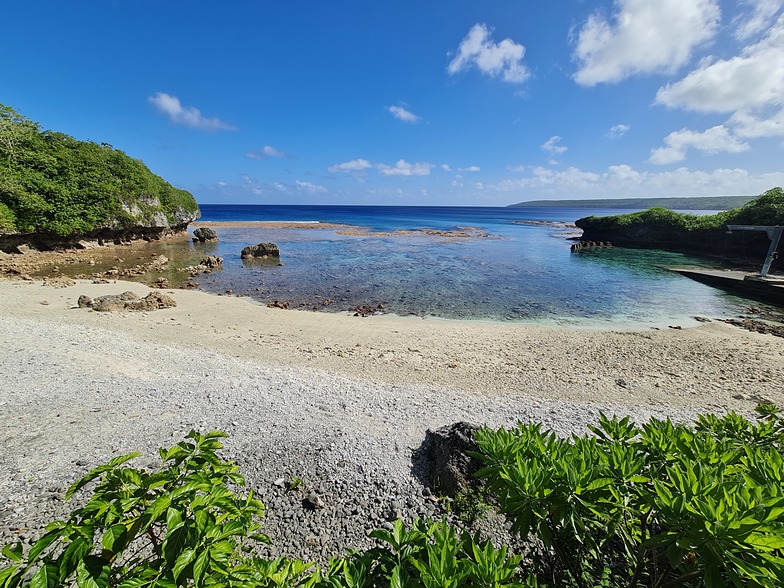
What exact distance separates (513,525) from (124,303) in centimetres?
1878

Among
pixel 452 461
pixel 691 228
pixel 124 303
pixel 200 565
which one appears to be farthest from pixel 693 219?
pixel 124 303

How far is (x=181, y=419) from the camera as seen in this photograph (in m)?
6.44

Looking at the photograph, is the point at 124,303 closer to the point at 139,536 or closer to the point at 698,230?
the point at 139,536

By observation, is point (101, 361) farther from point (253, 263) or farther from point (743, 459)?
point (253, 263)

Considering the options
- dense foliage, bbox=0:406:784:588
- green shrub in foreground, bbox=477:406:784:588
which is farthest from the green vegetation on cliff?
dense foliage, bbox=0:406:784:588

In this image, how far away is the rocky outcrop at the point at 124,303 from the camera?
14.7 metres

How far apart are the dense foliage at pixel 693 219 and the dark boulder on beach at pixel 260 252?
5027cm

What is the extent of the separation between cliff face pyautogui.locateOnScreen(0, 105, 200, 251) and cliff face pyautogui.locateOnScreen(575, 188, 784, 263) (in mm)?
63571

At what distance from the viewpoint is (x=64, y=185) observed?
29781 mm

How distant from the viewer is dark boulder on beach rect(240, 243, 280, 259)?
34.8 m

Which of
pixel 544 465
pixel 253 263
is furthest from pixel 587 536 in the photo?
pixel 253 263

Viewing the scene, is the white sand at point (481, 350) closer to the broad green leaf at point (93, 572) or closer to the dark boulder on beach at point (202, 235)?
the broad green leaf at point (93, 572)

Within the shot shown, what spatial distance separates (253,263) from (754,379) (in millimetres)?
33980

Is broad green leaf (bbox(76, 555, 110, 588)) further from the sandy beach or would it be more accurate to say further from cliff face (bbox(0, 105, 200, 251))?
cliff face (bbox(0, 105, 200, 251))
